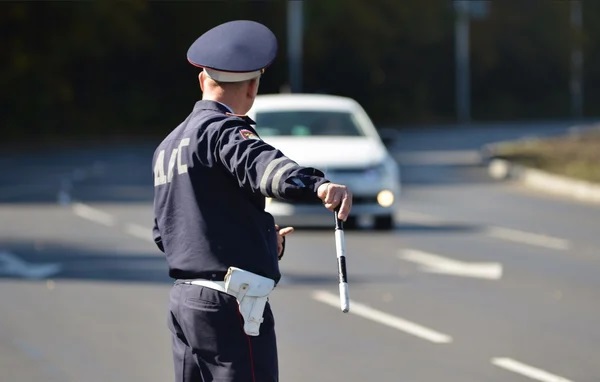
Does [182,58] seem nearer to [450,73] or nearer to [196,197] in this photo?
[450,73]

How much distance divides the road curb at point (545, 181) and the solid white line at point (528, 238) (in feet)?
18.0

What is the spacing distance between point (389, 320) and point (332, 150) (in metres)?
7.41

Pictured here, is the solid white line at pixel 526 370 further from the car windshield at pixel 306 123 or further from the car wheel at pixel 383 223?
the car windshield at pixel 306 123

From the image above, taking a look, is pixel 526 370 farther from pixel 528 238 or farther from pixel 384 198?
pixel 384 198

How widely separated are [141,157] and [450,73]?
1562 inches

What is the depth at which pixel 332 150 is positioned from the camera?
18.3m

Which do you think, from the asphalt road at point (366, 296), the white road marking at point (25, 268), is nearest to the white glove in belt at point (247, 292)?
the asphalt road at point (366, 296)

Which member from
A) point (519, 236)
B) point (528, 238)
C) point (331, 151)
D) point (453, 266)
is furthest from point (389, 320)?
point (331, 151)

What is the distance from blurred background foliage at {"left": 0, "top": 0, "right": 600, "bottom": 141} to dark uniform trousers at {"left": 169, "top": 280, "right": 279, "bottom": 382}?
4832 cm

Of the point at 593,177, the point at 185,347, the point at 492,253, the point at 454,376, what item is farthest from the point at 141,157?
the point at 185,347

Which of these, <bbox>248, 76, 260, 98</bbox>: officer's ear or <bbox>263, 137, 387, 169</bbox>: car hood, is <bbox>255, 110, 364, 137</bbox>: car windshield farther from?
<bbox>248, 76, 260, 98</bbox>: officer's ear

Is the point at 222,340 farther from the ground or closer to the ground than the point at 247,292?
closer to the ground

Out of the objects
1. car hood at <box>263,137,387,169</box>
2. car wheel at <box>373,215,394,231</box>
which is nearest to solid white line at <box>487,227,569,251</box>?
car wheel at <box>373,215,394,231</box>

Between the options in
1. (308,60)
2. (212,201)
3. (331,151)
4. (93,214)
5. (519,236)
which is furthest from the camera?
(308,60)
